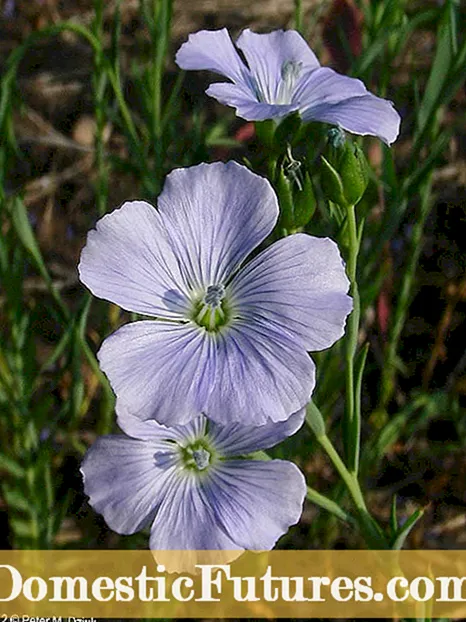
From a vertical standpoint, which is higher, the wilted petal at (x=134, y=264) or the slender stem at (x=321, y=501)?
the wilted petal at (x=134, y=264)

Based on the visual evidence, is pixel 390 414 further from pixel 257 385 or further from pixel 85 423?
pixel 257 385

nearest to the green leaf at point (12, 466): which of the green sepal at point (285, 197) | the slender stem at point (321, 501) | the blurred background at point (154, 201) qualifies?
the blurred background at point (154, 201)

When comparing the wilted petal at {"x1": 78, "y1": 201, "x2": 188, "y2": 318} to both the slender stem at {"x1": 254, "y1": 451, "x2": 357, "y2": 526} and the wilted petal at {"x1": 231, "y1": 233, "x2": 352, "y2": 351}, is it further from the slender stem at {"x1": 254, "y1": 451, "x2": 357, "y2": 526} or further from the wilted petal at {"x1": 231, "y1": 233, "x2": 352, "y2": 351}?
the slender stem at {"x1": 254, "y1": 451, "x2": 357, "y2": 526}

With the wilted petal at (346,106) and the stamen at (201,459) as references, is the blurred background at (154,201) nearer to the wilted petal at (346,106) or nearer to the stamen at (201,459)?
the wilted petal at (346,106)

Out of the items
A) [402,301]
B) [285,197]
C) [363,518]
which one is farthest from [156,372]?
[402,301]

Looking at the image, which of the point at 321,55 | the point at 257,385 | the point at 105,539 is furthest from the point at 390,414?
the point at 257,385

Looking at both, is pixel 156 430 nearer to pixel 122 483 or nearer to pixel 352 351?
pixel 122 483
